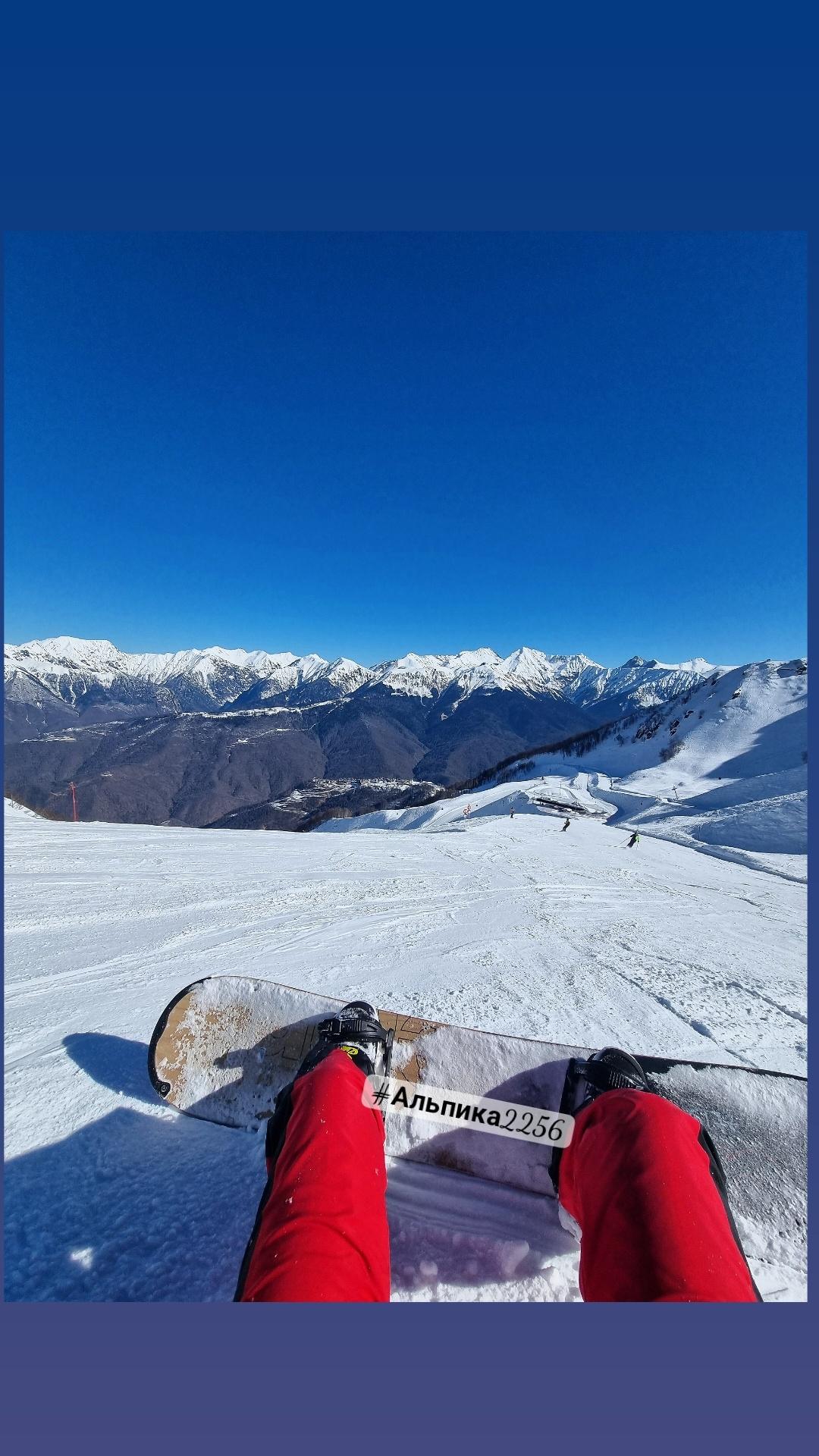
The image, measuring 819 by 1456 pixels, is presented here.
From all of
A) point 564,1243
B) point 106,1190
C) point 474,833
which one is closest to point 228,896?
point 106,1190

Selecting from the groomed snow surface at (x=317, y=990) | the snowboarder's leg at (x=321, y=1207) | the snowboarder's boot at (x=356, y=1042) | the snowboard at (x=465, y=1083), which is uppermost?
the snowboarder's leg at (x=321, y=1207)

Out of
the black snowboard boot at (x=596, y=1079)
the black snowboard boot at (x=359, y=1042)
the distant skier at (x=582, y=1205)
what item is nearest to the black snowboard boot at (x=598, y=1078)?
the black snowboard boot at (x=596, y=1079)

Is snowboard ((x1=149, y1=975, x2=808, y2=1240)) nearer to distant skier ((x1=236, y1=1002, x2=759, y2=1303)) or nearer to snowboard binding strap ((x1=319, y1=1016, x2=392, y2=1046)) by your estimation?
snowboard binding strap ((x1=319, y1=1016, x2=392, y2=1046))

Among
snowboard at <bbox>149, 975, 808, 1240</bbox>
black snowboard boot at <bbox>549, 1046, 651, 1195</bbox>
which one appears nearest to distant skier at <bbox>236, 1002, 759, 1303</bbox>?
black snowboard boot at <bbox>549, 1046, 651, 1195</bbox>

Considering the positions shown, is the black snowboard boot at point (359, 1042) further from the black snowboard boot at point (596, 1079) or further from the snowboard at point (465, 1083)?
the black snowboard boot at point (596, 1079)

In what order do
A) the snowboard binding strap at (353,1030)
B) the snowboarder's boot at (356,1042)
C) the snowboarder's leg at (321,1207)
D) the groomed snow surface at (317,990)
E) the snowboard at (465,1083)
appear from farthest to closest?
the snowboard binding strap at (353,1030) < the snowboarder's boot at (356,1042) < the snowboard at (465,1083) < the groomed snow surface at (317,990) < the snowboarder's leg at (321,1207)

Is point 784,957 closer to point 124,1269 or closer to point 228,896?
point 124,1269

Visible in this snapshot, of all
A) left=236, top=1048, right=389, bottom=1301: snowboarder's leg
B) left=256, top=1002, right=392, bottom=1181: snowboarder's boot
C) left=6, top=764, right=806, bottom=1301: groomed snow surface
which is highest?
left=236, top=1048, right=389, bottom=1301: snowboarder's leg
